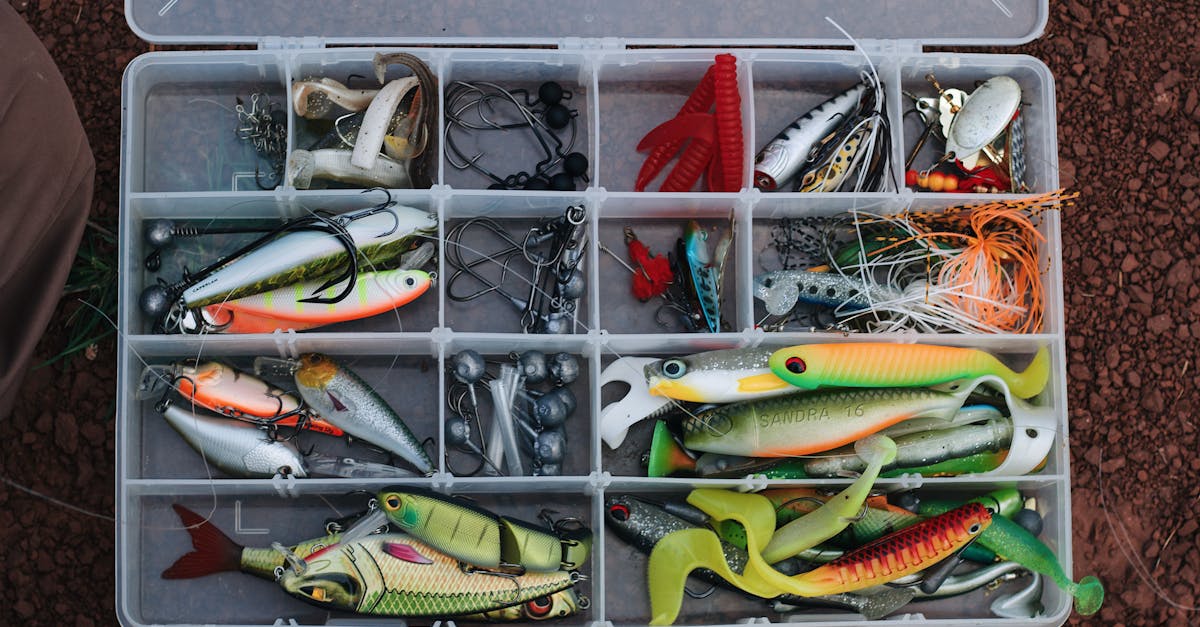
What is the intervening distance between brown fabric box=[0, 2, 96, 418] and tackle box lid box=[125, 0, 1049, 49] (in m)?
0.60

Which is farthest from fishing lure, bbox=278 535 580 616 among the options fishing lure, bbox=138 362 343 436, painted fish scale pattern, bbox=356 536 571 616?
fishing lure, bbox=138 362 343 436

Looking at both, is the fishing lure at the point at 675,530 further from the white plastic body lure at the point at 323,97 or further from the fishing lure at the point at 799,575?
the white plastic body lure at the point at 323,97

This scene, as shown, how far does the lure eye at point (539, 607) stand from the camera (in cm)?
277

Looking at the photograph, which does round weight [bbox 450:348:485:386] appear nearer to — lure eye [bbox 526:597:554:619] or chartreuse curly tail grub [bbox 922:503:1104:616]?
lure eye [bbox 526:597:554:619]

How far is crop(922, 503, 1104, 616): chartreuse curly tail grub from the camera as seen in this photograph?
2.78m

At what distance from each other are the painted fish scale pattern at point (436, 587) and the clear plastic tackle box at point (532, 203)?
126 mm

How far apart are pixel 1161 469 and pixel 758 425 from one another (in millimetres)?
1310

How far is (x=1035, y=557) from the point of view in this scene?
2807 mm

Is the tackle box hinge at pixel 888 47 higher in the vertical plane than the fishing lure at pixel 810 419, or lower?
higher

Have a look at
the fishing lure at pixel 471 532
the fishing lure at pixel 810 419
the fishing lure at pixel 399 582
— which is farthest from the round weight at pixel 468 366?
the fishing lure at pixel 810 419

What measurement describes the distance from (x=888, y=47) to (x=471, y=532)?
5.55 ft

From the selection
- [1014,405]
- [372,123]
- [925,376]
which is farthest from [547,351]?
[1014,405]

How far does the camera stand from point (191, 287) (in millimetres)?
2781

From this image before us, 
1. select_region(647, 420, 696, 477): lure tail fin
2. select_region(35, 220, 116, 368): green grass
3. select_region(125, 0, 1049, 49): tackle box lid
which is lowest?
select_region(647, 420, 696, 477): lure tail fin
